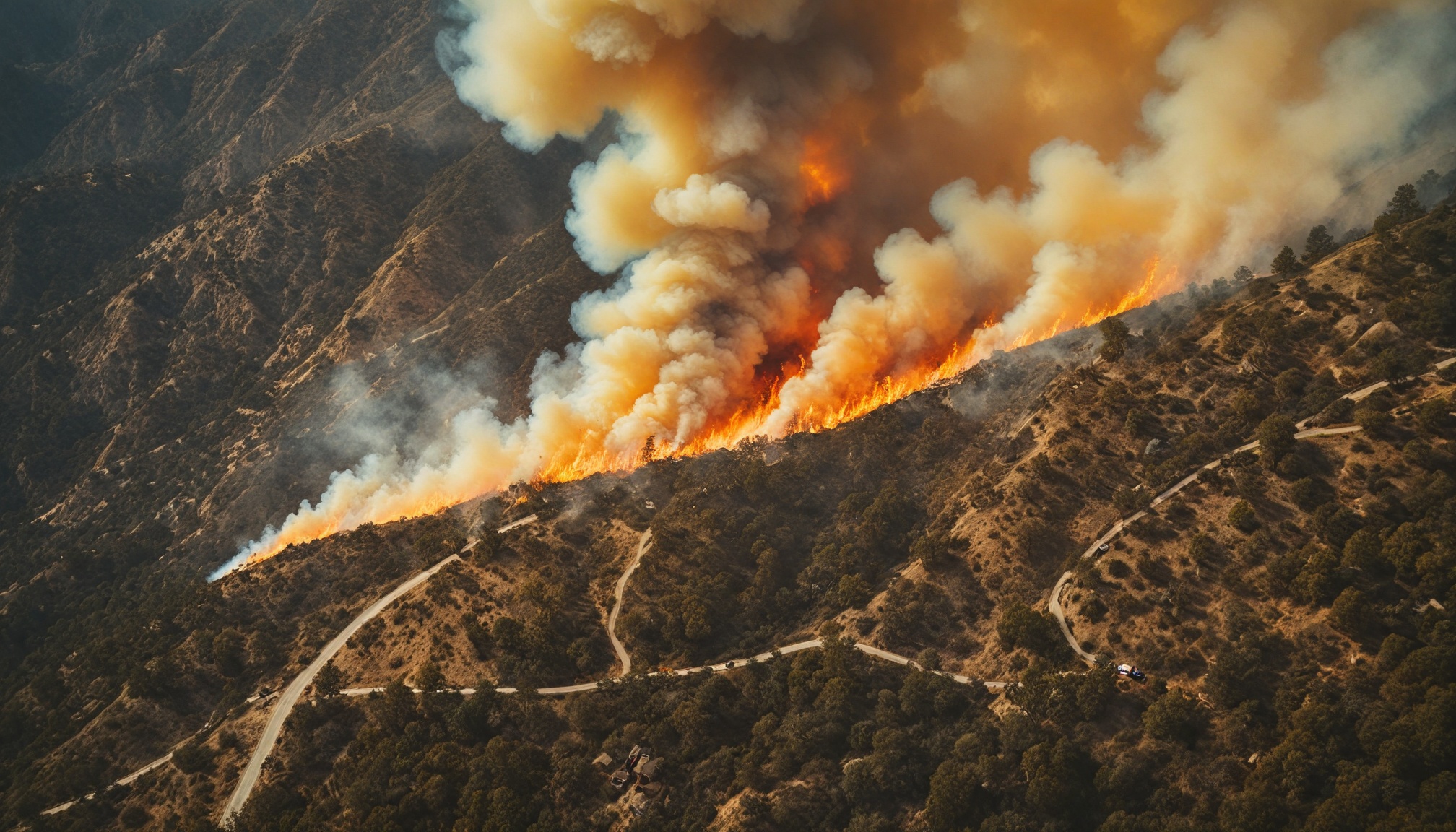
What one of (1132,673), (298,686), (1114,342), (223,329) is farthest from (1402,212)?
(223,329)

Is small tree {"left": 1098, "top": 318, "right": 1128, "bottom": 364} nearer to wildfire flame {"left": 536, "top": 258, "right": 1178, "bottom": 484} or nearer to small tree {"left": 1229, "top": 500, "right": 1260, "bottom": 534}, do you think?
wildfire flame {"left": 536, "top": 258, "right": 1178, "bottom": 484}

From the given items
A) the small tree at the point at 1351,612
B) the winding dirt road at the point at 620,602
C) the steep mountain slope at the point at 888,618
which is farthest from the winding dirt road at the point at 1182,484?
the winding dirt road at the point at 620,602

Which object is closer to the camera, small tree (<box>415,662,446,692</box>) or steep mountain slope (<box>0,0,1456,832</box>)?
→ steep mountain slope (<box>0,0,1456,832</box>)

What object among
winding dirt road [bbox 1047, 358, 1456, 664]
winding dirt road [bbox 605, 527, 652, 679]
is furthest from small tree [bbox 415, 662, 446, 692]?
winding dirt road [bbox 1047, 358, 1456, 664]

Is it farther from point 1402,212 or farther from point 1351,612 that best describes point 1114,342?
point 1351,612

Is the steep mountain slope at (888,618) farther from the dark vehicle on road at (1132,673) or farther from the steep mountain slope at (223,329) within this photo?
the steep mountain slope at (223,329)
